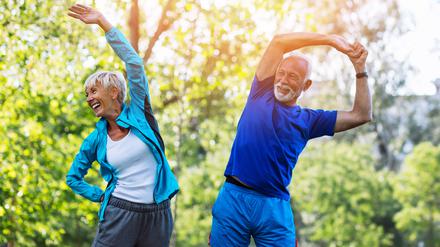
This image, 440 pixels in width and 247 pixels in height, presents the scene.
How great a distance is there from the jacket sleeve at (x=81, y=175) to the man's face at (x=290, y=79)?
1.16 metres

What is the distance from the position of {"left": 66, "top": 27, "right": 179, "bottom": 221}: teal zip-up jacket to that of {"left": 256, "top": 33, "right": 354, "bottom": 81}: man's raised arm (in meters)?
0.72

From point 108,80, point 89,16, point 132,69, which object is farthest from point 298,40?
point 89,16

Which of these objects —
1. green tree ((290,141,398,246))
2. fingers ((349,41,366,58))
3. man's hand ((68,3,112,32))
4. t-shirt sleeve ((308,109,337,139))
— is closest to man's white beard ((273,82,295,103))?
t-shirt sleeve ((308,109,337,139))

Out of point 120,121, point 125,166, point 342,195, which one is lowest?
point 342,195

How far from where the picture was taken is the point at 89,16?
409cm

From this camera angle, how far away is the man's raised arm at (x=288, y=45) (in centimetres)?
364

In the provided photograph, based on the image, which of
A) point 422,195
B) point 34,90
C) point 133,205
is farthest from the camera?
point 422,195

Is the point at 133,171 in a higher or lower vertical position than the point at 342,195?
higher

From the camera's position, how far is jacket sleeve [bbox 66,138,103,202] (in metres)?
3.99

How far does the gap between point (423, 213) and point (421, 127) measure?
7801 millimetres

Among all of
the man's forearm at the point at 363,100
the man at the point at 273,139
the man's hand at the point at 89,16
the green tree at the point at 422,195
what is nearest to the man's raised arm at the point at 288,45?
the man at the point at 273,139

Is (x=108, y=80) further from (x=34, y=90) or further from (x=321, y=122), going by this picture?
(x=34, y=90)

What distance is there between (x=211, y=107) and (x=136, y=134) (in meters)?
17.3

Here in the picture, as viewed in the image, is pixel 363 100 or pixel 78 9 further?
pixel 78 9
